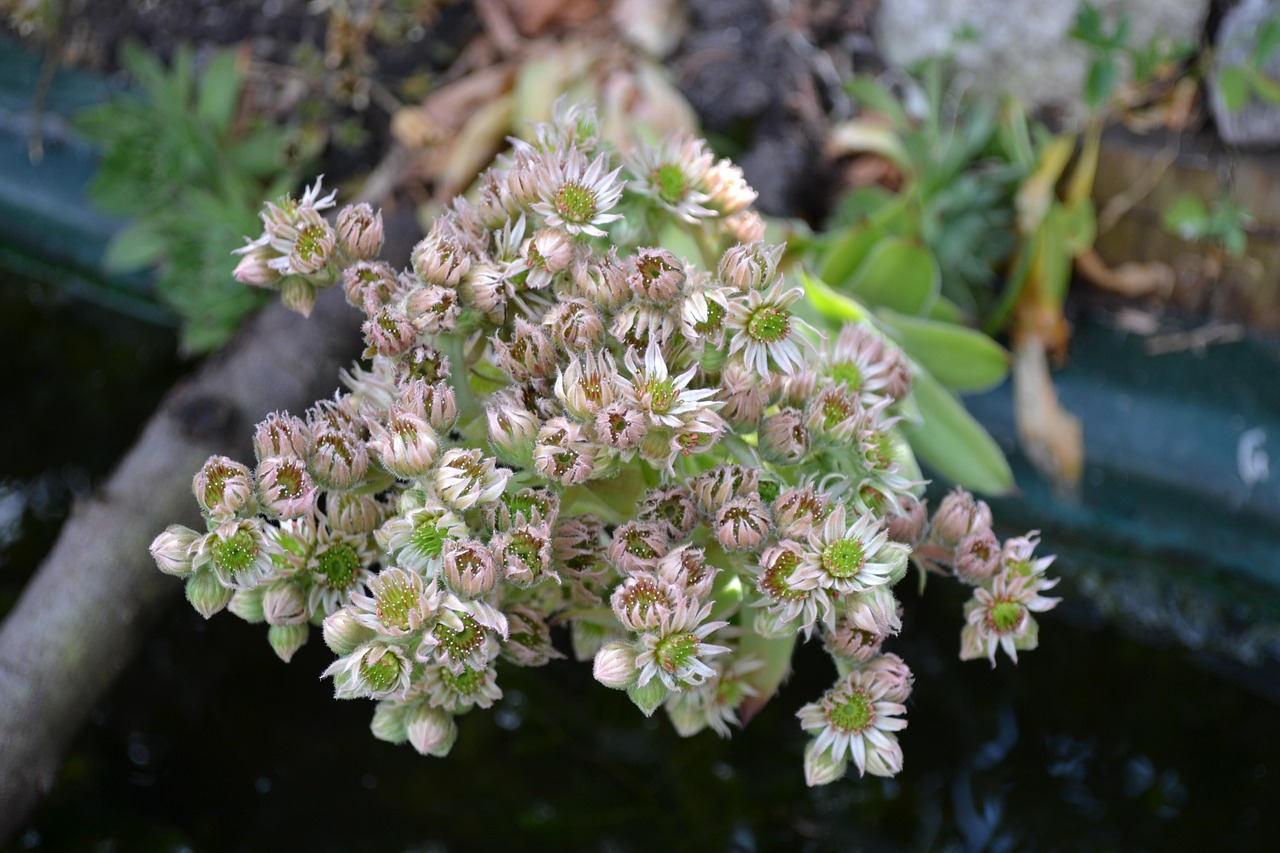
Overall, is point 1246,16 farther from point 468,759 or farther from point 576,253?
point 468,759

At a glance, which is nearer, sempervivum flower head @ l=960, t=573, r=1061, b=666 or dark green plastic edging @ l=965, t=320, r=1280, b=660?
sempervivum flower head @ l=960, t=573, r=1061, b=666

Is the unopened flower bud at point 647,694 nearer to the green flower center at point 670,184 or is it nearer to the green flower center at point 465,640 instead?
the green flower center at point 465,640

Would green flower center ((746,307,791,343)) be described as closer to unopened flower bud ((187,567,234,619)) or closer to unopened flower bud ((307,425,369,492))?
unopened flower bud ((307,425,369,492))

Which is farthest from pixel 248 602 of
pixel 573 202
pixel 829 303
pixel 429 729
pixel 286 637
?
pixel 829 303

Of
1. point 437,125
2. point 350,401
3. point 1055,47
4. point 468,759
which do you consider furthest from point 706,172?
point 1055,47

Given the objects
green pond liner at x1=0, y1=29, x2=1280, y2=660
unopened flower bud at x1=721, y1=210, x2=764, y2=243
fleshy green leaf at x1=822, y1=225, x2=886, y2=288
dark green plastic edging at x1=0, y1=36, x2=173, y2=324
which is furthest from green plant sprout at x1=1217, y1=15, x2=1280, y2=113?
dark green plastic edging at x1=0, y1=36, x2=173, y2=324

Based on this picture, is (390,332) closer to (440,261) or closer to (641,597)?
(440,261)

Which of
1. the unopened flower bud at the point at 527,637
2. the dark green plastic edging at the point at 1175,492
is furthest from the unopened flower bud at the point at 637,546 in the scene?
the dark green plastic edging at the point at 1175,492
